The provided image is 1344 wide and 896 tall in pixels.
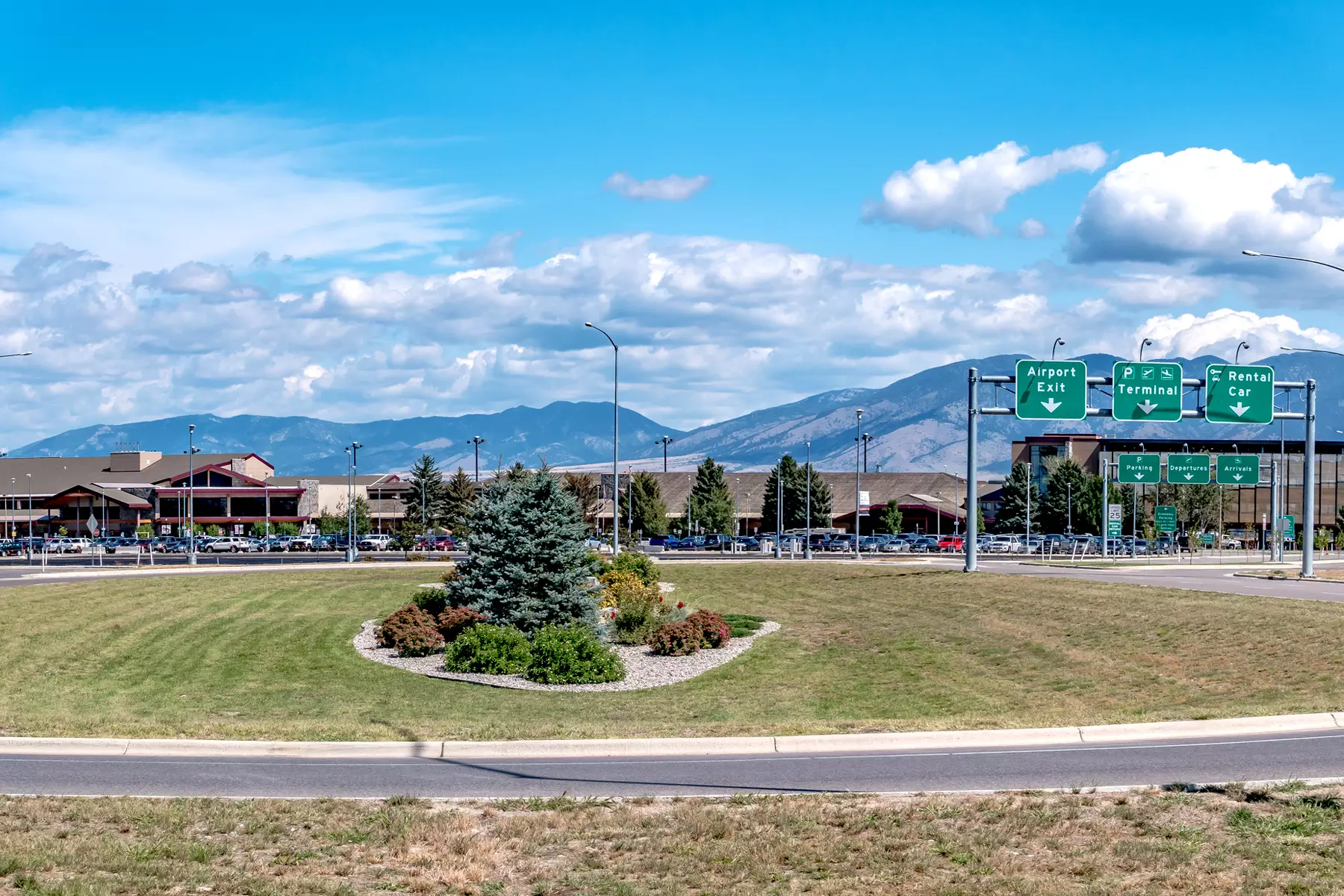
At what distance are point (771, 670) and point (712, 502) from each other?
312 feet

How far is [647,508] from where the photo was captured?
4643 inches

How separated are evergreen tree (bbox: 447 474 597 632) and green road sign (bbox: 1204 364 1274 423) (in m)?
28.8

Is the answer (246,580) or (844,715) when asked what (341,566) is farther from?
(844,715)

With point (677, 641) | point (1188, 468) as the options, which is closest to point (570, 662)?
point (677, 641)

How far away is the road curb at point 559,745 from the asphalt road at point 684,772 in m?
0.34

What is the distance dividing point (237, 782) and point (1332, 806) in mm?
11269

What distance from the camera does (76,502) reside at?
139m

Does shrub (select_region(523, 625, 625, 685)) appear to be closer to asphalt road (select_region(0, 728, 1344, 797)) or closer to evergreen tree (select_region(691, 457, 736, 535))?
asphalt road (select_region(0, 728, 1344, 797))

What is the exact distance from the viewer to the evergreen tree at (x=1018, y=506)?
12450 cm

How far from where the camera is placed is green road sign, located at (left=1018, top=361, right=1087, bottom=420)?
168 feet

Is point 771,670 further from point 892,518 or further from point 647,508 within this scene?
point 892,518

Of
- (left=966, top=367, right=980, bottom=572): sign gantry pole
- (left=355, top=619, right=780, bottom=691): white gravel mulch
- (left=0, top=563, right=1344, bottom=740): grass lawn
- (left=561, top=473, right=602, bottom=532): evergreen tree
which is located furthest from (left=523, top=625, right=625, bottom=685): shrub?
(left=561, top=473, right=602, bottom=532): evergreen tree

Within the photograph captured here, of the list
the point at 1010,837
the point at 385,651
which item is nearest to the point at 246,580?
the point at 385,651

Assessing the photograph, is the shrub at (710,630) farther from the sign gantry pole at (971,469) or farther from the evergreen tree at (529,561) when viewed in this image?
the sign gantry pole at (971,469)
